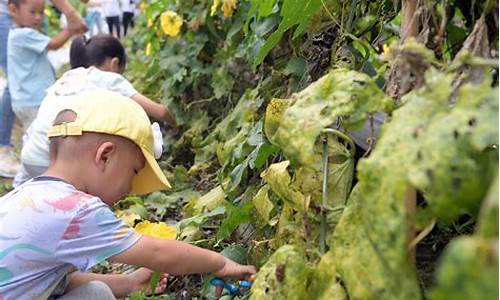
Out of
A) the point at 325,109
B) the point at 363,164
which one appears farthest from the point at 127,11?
the point at 363,164

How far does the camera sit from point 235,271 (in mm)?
1879

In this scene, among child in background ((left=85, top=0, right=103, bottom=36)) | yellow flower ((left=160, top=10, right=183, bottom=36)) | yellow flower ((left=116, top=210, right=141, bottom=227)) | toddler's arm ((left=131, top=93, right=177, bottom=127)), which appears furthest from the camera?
child in background ((left=85, top=0, right=103, bottom=36))

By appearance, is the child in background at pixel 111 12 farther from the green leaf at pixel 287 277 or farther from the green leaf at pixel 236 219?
the green leaf at pixel 287 277

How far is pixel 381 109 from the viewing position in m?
1.25

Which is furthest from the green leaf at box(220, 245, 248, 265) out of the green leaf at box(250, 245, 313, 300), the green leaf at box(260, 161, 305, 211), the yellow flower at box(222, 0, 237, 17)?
the yellow flower at box(222, 0, 237, 17)

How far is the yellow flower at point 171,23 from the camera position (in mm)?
4461

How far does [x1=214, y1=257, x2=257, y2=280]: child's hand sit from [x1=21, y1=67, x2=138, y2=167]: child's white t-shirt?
1476 mm

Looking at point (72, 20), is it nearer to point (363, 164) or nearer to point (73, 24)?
point (73, 24)

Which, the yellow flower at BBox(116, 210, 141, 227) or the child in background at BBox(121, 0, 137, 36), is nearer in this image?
the yellow flower at BBox(116, 210, 141, 227)

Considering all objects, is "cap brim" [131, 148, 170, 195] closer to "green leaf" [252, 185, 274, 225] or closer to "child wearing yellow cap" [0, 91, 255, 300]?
"child wearing yellow cap" [0, 91, 255, 300]

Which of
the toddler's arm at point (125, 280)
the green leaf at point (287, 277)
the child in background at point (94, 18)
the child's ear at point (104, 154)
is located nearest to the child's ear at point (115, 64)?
the toddler's arm at point (125, 280)

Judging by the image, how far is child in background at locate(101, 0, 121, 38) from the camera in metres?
9.41

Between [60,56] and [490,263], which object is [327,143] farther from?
[60,56]

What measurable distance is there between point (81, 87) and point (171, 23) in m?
1.13
